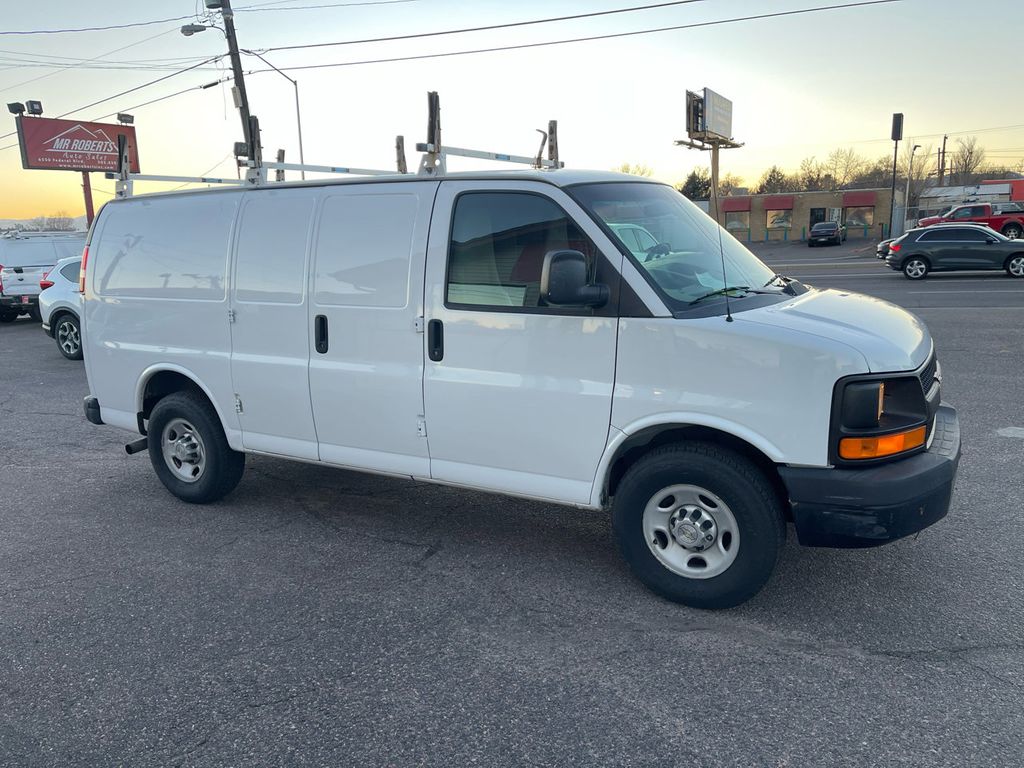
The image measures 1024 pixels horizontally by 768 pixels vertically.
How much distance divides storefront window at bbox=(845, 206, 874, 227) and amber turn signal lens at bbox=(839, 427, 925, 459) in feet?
219

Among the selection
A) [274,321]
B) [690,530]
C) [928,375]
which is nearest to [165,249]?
[274,321]

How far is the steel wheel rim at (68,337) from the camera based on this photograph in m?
13.2

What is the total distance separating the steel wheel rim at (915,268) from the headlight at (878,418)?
2097 centimetres

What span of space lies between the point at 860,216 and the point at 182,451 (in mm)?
67583

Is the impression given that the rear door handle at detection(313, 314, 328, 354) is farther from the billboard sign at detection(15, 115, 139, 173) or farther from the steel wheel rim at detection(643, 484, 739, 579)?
the billboard sign at detection(15, 115, 139, 173)

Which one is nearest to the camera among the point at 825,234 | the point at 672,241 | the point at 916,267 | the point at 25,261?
the point at 672,241

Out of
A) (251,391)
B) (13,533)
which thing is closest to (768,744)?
(251,391)

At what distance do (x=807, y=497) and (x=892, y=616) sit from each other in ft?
2.75

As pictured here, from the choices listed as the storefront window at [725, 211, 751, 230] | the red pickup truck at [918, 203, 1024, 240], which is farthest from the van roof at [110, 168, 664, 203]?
the storefront window at [725, 211, 751, 230]

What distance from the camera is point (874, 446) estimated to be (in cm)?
351

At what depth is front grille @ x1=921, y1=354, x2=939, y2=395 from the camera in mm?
3801

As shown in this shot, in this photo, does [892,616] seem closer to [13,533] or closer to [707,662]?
[707,662]

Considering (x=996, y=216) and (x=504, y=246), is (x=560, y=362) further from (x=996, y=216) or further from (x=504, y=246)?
(x=996, y=216)

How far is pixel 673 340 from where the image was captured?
376 cm
